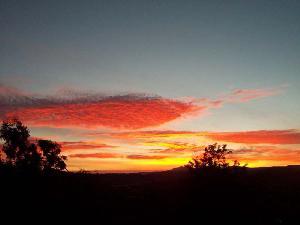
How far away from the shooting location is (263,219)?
159 feet

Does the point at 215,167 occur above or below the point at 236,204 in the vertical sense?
above

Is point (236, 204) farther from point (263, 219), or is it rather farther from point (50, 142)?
point (50, 142)

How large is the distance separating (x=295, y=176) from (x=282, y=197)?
63814mm

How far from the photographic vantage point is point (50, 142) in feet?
283

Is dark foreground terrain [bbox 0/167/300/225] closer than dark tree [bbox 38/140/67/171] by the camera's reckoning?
Yes

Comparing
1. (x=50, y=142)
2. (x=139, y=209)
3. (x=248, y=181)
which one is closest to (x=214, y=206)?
(x=248, y=181)

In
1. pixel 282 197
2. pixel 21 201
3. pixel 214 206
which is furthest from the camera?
pixel 282 197

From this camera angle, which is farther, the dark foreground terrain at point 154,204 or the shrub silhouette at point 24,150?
the shrub silhouette at point 24,150

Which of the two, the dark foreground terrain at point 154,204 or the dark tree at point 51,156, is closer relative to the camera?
the dark foreground terrain at point 154,204

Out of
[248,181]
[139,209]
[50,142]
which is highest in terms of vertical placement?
[50,142]

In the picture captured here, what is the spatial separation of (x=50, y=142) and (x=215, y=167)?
5096 centimetres

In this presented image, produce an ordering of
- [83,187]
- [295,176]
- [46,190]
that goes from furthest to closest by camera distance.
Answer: [295,176] → [83,187] → [46,190]

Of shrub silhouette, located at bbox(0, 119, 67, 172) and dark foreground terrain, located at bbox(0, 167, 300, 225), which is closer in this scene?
dark foreground terrain, located at bbox(0, 167, 300, 225)

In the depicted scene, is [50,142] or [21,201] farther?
[50,142]
